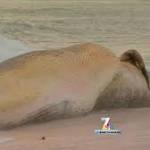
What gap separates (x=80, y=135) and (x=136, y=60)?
66cm

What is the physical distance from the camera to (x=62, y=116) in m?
2.99

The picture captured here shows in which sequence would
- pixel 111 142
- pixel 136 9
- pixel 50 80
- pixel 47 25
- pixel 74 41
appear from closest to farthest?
1. pixel 111 142
2. pixel 50 80
3. pixel 74 41
4. pixel 47 25
5. pixel 136 9

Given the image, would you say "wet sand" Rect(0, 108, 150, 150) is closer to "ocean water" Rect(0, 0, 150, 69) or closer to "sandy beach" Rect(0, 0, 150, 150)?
"sandy beach" Rect(0, 0, 150, 150)

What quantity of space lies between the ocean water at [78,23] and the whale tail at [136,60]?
2470mm

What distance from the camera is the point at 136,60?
3285mm

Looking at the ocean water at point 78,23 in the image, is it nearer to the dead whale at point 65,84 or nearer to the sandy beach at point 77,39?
the sandy beach at point 77,39

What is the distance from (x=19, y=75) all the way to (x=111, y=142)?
507mm

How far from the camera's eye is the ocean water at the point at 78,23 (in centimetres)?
688

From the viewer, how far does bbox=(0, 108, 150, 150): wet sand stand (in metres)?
2.65

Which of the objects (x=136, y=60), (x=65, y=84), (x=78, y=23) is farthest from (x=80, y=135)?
(x=78, y=23)

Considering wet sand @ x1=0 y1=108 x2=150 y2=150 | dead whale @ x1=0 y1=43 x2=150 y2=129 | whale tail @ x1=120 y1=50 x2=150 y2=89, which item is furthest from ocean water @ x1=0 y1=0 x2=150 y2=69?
wet sand @ x1=0 y1=108 x2=150 y2=150

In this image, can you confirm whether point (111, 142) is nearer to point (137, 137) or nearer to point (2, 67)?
point (137, 137)

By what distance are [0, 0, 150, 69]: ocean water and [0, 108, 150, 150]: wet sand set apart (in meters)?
2.81

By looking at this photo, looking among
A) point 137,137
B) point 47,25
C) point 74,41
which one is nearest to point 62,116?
point 137,137
